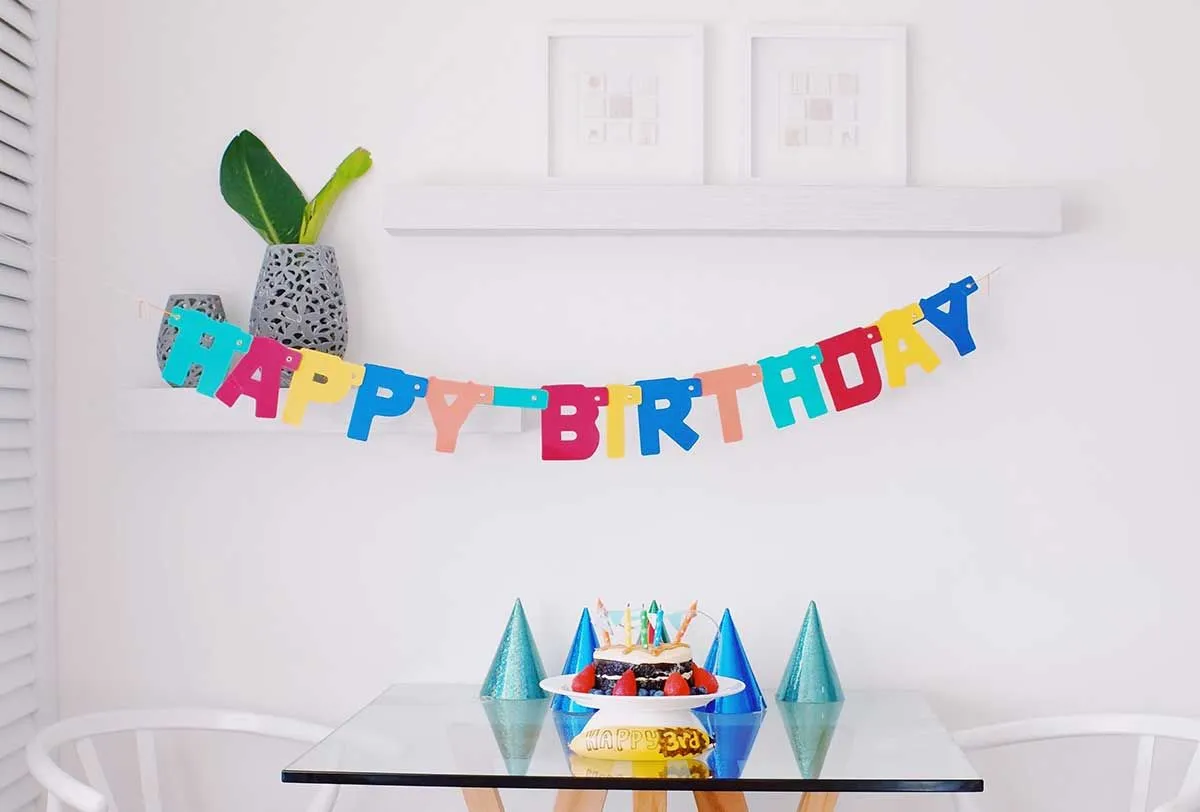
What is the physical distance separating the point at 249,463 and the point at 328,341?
282 mm

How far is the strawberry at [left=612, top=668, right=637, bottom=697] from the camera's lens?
1.59 metres

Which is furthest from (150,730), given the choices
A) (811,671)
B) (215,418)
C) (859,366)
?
(859,366)

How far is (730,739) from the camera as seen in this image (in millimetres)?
1666

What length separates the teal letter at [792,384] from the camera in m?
1.92

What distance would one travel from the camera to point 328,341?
6.39ft

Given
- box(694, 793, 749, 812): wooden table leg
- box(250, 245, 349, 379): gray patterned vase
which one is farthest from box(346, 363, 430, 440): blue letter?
box(694, 793, 749, 812): wooden table leg

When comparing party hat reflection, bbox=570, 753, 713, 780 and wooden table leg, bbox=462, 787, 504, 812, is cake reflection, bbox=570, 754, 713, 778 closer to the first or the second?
party hat reflection, bbox=570, 753, 713, 780

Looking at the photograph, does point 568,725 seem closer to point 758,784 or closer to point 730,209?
point 758,784

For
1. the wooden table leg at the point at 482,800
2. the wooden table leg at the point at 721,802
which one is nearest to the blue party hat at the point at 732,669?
the wooden table leg at the point at 721,802

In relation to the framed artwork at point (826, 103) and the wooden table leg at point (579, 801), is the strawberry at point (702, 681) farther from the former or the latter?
the framed artwork at point (826, 103)

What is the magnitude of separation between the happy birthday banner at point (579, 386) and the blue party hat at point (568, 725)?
1.26ft

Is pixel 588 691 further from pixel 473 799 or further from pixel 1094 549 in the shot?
pixel 1094 549

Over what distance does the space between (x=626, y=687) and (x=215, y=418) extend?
0.79 m

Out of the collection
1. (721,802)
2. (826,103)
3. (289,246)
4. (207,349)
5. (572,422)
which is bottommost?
(721,802)
